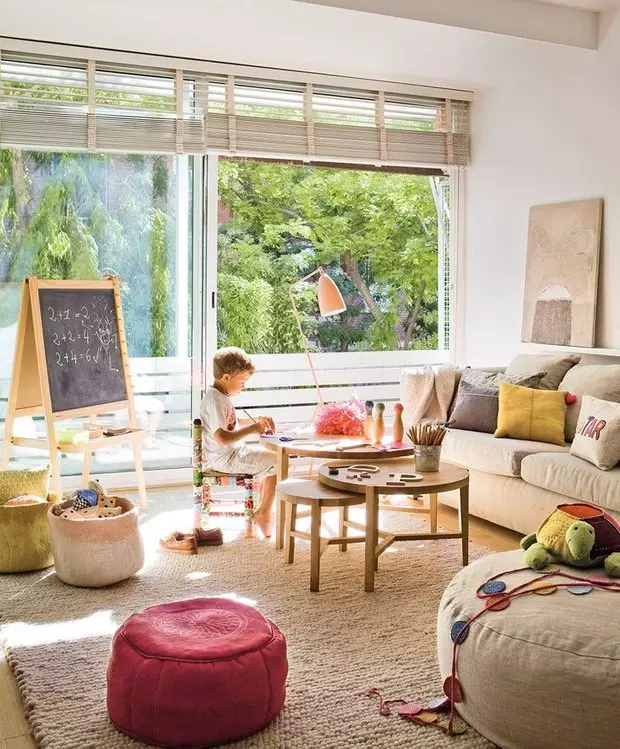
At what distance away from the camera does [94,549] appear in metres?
3.68

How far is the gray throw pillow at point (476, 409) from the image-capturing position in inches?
200

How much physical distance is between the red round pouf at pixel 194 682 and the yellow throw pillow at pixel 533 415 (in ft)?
8.35

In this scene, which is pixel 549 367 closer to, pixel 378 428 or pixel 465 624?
pixel 378 428

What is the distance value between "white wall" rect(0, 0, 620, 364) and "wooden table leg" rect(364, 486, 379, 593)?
219 centimetres

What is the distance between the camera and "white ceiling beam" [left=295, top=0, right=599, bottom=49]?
4.57m

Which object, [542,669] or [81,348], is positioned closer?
[542,669]

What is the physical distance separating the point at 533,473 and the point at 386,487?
1030 mm

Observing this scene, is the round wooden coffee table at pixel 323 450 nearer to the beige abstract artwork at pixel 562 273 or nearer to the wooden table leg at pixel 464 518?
the wooden table leg at pixel 464 518

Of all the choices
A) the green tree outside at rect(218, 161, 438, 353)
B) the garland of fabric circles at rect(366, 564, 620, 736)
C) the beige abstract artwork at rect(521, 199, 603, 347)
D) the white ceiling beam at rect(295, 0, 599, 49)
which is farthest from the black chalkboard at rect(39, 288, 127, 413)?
the garland of fabric circles at rect(366, 564, 620, 736)

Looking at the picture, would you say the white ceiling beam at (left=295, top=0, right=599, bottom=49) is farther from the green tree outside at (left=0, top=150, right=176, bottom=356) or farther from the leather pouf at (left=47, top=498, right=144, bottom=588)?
the leather pouf at (left=47, top=498, right=144, bottom=588)

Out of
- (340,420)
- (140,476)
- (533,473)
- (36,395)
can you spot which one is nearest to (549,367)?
(533,473)

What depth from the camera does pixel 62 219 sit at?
538 cm

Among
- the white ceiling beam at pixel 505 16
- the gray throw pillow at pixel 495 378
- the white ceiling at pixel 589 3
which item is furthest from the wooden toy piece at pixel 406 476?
the white ceiling at pixel 589 3

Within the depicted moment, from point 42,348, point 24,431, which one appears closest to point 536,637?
point 42,348
